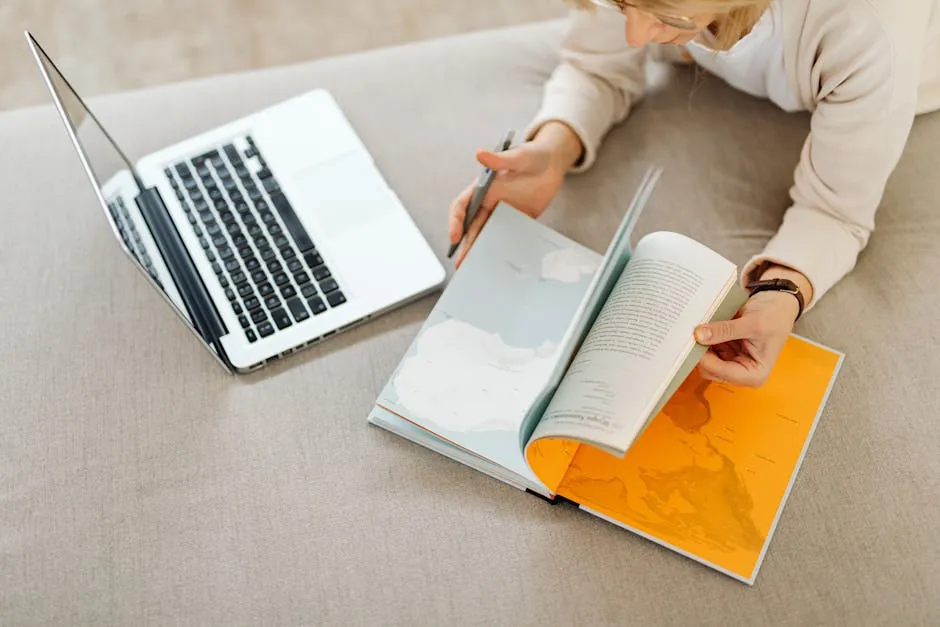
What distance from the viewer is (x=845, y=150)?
0.78 metres

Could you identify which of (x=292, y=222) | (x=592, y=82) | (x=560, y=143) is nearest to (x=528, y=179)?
(x=560, y=143)

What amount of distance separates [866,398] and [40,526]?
0.80m

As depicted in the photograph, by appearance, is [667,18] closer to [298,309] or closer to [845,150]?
[845,150]

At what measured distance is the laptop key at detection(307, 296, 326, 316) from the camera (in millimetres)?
836

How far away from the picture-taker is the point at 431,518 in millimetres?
743

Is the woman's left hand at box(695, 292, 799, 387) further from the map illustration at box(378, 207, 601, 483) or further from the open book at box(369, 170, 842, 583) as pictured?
the map illustration at box(378, 207, 601, 483)

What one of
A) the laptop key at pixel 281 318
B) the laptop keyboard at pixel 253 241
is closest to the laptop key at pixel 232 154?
the laptop keyboard at pixel 253 241

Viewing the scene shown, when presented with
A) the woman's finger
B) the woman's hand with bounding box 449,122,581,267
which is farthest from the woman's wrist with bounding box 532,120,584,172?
the woman's finger

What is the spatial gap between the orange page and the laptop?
0.27 metres

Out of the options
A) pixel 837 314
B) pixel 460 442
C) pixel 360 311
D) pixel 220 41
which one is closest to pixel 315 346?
pixel 360 311

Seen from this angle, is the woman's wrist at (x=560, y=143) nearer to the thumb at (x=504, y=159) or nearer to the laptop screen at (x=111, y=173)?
the thumb at (x=504, y=159)

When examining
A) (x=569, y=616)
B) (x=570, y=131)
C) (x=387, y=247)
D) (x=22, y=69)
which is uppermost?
(x=570, y=131)

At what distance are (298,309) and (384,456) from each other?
18cm

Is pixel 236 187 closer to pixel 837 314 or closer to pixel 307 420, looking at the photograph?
pixel 307 420
